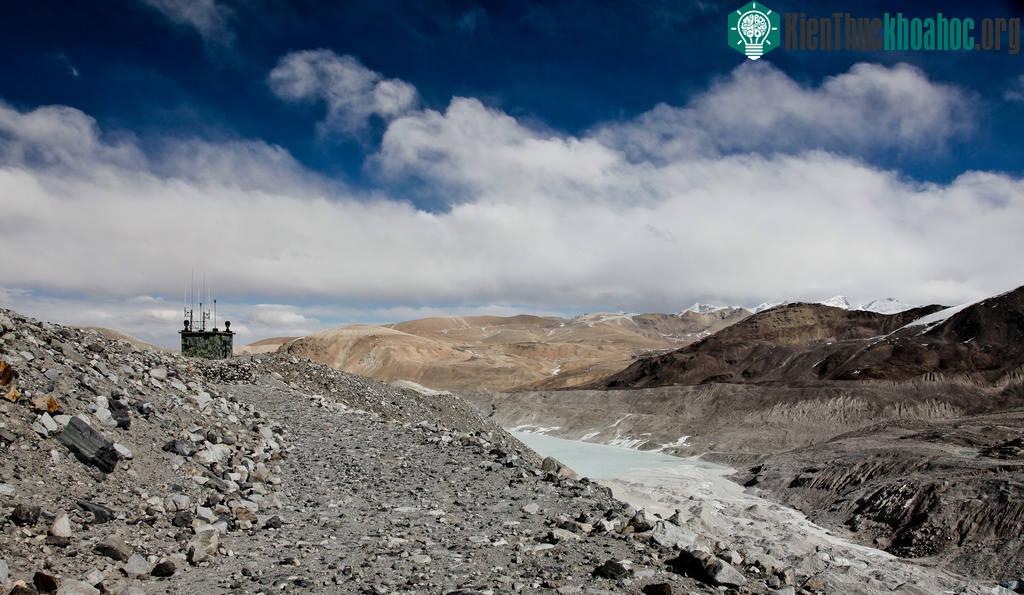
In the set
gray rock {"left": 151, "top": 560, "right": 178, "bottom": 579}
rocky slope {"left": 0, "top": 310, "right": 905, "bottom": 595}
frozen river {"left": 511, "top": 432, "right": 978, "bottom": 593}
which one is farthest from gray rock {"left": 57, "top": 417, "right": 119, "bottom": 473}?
frozen river {"left": 511, "top": 432, "right": 978, "bottom": 593}

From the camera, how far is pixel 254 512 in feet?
29.8

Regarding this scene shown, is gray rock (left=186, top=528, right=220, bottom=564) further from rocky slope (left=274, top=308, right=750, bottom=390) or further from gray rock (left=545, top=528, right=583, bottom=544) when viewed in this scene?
rocky slope (left=274, top=308, right=750, bottom=390)

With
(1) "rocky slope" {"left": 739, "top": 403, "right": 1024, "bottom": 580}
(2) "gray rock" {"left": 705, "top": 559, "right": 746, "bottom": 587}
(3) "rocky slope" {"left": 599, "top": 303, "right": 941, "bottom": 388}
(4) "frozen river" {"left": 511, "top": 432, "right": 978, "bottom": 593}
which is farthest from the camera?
(3) "rocky slope" {"left": 599, "top": 303, "right": 941, "bottom": 388}

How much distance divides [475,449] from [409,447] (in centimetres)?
158

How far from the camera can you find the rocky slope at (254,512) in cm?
656

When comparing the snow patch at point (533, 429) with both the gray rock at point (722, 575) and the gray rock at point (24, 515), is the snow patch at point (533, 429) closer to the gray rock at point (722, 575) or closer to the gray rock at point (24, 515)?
the gray rock at point (722, 575)

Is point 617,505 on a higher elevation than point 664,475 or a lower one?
higher

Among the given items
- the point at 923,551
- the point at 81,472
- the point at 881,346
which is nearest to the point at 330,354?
the point at 881,346

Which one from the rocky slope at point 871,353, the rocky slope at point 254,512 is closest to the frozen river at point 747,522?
the rocky slope at point 254,512

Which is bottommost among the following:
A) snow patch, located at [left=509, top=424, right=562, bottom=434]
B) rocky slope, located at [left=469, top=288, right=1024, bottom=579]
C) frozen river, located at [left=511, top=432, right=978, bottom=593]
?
snow patch, located at [left=509, top=424, right=562, bottom=434]

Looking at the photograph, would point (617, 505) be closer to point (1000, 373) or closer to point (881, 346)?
point (1000, 373)

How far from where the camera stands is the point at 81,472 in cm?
795

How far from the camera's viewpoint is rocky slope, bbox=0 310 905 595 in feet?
21.5

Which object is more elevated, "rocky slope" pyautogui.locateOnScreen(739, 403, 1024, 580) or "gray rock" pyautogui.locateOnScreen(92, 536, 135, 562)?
"gray rock" pyautogui.locateOnScreen(92, 536, 135, 562)
